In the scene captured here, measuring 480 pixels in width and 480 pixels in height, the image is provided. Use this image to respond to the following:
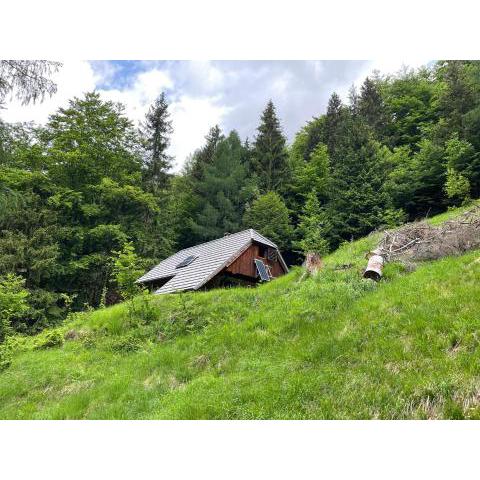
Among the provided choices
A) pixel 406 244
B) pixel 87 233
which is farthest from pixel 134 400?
pixel 87 233

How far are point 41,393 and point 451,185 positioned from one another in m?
23.4

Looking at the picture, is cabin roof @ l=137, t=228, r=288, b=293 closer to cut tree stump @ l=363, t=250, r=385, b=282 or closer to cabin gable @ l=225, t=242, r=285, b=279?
cabin gable @ l=225, t=242, r=285, b=279

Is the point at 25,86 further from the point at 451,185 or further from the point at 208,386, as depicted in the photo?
the point at 451,185

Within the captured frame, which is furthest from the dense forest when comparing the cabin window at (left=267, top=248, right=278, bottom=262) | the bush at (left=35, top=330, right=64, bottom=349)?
the bush at (left=35, top=330, right=64, bottom=349)

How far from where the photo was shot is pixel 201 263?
68.2ft

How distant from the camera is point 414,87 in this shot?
44.8m

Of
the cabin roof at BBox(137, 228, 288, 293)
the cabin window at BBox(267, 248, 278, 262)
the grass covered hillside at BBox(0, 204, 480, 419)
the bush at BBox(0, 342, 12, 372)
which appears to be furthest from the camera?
the cabin window at BBox(267, 248, 278, 262)

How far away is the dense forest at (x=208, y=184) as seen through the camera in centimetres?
2836

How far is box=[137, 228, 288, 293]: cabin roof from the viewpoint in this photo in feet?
60.7

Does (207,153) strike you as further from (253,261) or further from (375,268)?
(375,268)

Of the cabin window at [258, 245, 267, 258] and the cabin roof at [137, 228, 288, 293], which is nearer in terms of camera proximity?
the cabin roof at [137, 228, 288, 293]

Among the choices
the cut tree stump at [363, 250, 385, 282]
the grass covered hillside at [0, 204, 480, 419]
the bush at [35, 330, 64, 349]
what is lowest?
the grass covered hillside at [0, 204, 480, 419]

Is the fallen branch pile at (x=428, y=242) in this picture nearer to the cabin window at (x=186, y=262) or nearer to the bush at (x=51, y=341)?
the bush at (x=51, y=341)

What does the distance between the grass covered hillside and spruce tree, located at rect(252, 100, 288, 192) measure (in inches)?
1012
